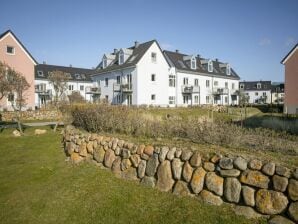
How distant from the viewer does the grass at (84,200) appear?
5.81m

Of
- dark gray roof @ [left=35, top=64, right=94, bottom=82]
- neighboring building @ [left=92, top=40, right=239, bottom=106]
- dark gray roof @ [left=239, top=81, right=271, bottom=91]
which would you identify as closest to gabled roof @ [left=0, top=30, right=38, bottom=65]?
neighboring building @ [left=92, top=40, right=239, bottom=106]

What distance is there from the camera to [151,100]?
38406 mm

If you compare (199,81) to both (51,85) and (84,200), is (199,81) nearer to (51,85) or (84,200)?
(51,85)

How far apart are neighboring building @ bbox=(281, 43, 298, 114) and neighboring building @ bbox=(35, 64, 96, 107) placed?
28.1 meters

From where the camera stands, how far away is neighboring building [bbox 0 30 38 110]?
34.7 metres

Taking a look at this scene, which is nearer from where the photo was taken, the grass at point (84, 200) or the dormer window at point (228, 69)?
the grass at point (84, 200)

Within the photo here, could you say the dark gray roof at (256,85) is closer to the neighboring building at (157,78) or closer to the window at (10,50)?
the neighboring building at (157,78)

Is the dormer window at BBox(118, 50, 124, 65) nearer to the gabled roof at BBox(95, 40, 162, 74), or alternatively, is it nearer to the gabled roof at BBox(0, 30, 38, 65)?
the gabled roof at BBox(95, 40, 162, 74)

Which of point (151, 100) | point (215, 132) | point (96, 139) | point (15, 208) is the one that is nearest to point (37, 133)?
point (96, 139)

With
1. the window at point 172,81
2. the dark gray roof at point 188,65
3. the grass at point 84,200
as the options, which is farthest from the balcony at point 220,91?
the grass at point 84,200

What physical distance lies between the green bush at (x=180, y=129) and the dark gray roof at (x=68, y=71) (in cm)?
4933

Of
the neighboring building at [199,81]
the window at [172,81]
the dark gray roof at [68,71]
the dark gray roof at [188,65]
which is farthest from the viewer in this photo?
the dark gray roof at [68,71]

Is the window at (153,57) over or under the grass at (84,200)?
over

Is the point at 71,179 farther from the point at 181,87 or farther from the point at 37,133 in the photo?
the point at 181,87
